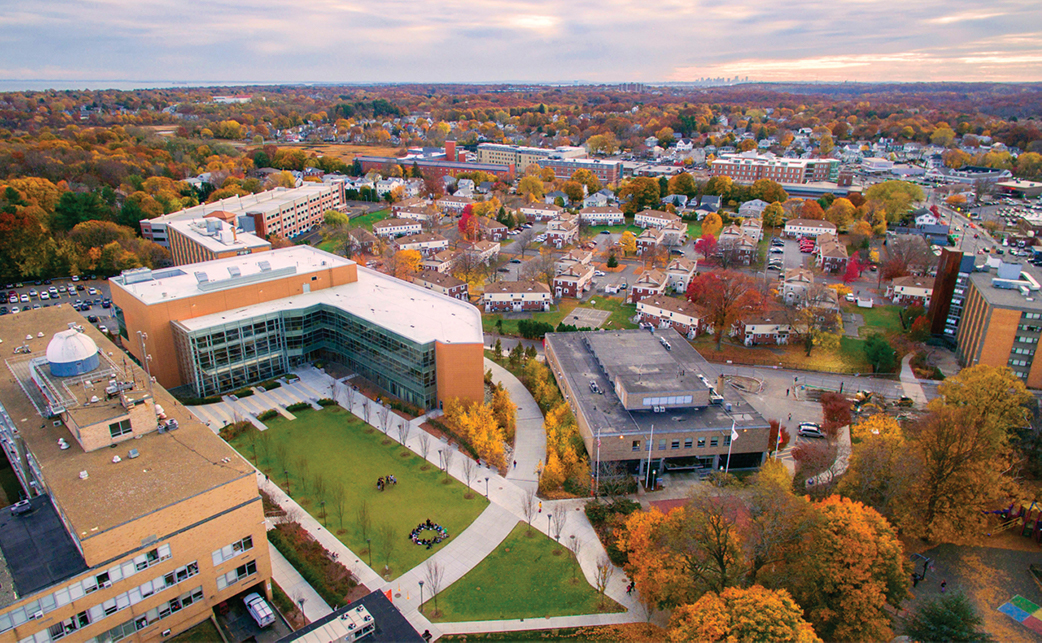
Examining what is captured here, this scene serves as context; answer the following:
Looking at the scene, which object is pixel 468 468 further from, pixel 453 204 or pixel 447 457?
pixel 453 204

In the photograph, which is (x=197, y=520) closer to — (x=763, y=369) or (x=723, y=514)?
(x=723, y=514)

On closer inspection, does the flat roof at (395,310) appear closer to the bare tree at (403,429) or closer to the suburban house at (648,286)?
the bare tree at (403,429)

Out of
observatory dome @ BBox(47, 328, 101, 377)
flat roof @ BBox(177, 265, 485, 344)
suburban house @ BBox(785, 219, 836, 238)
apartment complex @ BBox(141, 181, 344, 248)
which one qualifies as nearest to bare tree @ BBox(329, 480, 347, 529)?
flat roof @ BBox(177, 265, 485, 344)

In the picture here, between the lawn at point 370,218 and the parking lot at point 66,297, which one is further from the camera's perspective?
the lawn at point 370,218

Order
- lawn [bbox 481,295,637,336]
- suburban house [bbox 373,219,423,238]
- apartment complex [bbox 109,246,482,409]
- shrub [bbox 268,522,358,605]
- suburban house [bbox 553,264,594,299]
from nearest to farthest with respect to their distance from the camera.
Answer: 1. shrub [bbox 268,522,358,605]
2. apartment complex [bbox 109,246,482,409]
3. lawn [bbox 481,295,637,336]
4. suburban house [bbox 553,264,594,299]
5. suburban house [bbox 373,219,423,238]

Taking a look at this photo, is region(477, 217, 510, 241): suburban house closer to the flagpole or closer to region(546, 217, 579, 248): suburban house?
region(546, 217, 579, 248): suburban house

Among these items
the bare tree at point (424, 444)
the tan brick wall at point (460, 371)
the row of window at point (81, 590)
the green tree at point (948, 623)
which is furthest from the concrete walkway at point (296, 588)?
the green tree at point (948, 623)
